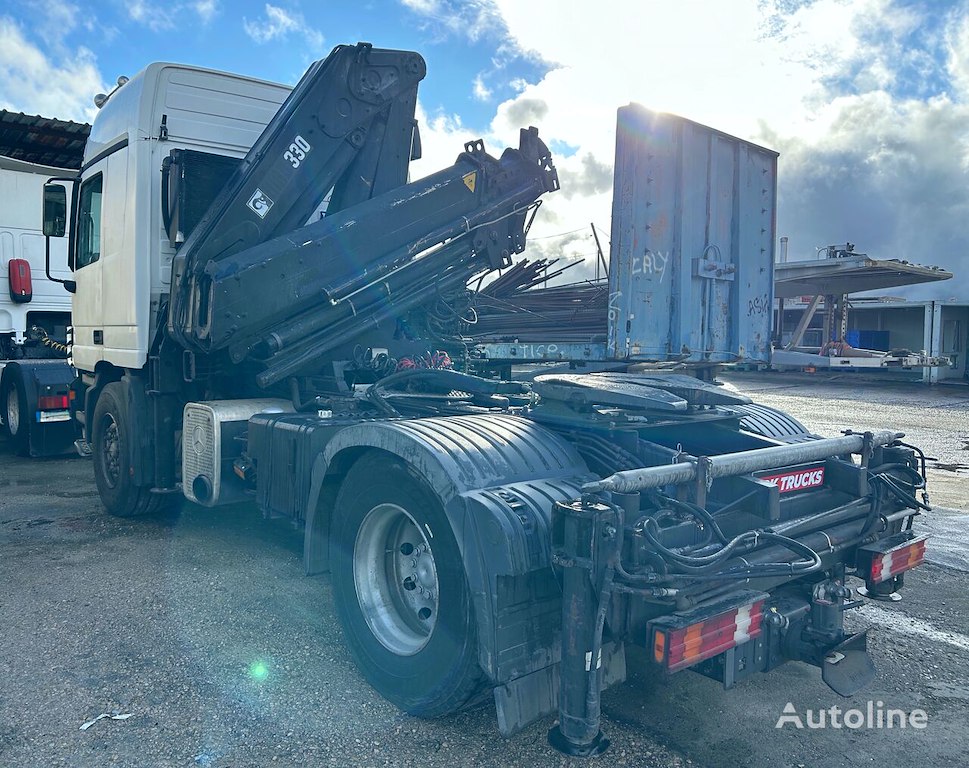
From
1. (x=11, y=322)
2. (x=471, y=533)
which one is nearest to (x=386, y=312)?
(x=471, y=533)

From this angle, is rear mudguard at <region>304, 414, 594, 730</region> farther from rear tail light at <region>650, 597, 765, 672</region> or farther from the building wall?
the building wall

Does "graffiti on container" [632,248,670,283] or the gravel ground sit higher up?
"graffiti on container" [632,248,670,283]

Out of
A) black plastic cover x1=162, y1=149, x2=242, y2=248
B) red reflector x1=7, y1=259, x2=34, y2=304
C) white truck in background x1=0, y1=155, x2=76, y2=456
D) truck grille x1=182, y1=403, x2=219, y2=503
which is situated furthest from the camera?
red reflector x1=7, y1=259, x2=34, y2=304

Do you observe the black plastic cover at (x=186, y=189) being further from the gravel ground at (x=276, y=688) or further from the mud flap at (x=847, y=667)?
the mud flap at (x=847, y=667)

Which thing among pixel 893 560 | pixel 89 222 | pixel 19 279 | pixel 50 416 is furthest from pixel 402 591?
pixel 19 279

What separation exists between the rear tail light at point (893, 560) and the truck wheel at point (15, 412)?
29.7 ft

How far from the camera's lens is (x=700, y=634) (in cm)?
268

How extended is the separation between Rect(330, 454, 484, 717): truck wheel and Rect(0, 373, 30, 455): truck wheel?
23.7 feet

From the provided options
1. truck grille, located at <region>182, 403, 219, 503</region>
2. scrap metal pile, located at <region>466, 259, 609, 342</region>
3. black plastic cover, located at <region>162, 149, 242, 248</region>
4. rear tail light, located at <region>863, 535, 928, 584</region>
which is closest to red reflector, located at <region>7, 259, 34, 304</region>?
black plastic cover, located at <region>162, 149, 242, 248</region>

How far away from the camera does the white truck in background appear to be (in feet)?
31.1

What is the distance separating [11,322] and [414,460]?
9.44m

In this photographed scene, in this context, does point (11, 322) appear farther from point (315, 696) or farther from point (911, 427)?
point (911, 427)

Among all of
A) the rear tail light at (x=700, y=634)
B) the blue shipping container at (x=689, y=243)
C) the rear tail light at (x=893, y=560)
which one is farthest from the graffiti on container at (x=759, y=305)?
the rear tail light at (x=700, y=634)

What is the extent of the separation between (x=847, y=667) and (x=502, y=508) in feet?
5.01
